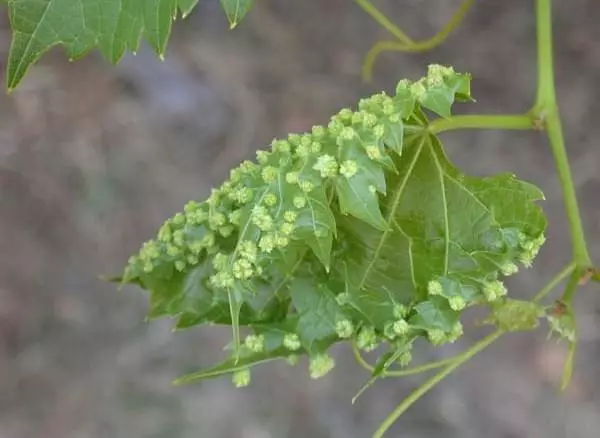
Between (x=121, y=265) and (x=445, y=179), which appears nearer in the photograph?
(x=445, y=179)

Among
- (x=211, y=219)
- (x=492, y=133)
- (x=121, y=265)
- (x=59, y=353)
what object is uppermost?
(x=211, y=219)

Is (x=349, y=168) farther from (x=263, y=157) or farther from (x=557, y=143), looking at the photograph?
(x=557, y=143)

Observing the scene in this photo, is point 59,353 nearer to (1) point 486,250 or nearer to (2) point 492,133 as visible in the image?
(2) point 492,133

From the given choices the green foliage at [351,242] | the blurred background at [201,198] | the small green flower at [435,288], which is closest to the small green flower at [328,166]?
the green foliage at [351,242]

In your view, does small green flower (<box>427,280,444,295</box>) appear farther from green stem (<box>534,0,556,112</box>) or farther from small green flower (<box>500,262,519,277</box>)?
green stem (<box>534,0,556,112</box>)

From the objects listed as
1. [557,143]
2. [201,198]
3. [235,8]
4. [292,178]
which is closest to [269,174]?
[292,178]

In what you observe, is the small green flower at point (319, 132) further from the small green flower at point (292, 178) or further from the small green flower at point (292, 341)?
the small green flower at point (292, 341)

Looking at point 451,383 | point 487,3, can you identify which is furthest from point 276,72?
point 451,383
